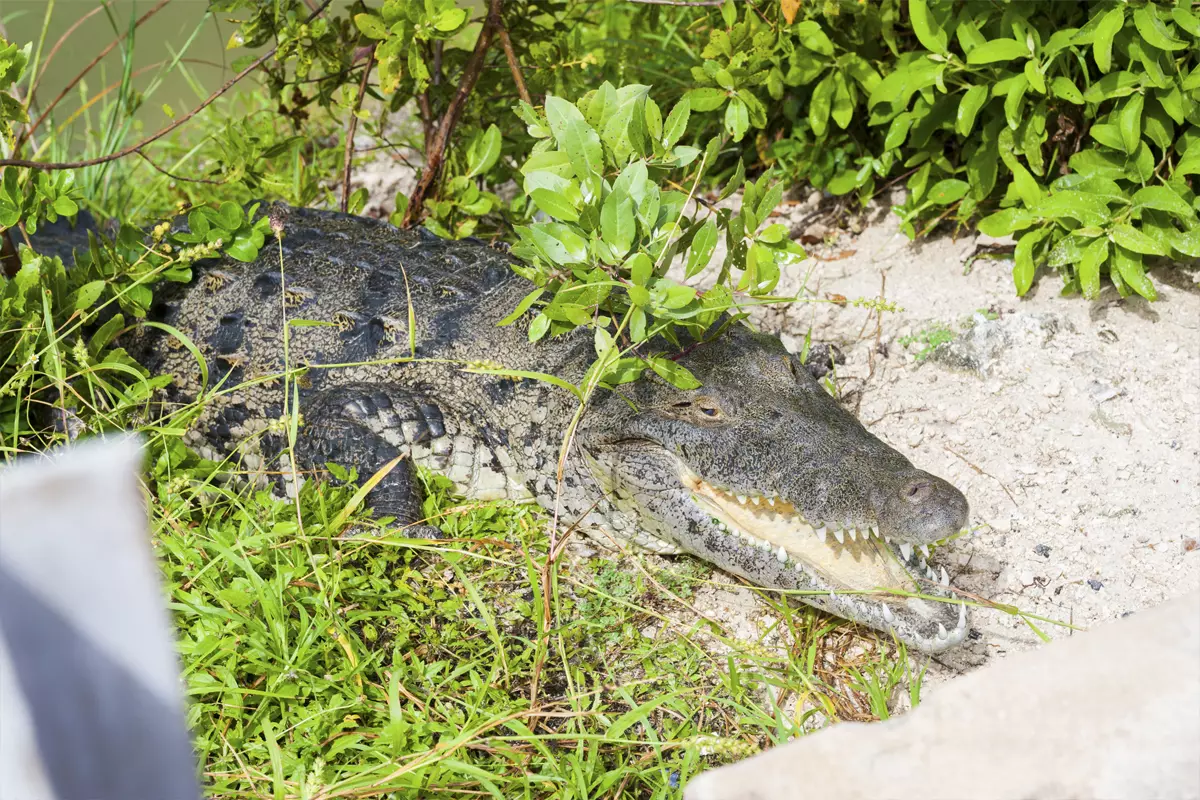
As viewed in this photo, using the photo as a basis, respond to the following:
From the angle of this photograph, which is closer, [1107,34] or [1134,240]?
[1107,34]

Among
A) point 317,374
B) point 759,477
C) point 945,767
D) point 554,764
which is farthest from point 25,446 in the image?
point 945,767

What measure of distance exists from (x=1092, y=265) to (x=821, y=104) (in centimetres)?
124

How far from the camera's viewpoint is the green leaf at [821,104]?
4.00 meters

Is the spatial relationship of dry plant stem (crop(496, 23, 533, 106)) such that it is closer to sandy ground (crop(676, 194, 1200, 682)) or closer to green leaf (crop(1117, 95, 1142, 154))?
sandy ground (crop(676, 194, 1200, 682))

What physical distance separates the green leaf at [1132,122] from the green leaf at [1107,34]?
164 mm

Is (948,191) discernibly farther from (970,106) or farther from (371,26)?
(371,26)

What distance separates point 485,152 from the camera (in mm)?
4008

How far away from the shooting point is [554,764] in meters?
2.26

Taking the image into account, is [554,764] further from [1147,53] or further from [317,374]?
[1147,53]

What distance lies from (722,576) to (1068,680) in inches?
63.3

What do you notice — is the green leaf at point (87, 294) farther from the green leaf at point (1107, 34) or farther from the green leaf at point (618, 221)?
the green leaf at point (1107, 34)

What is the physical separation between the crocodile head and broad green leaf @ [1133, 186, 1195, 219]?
1.34m

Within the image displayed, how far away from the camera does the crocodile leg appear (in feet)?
10.6

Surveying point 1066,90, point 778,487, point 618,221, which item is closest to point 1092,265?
point 1066,90
